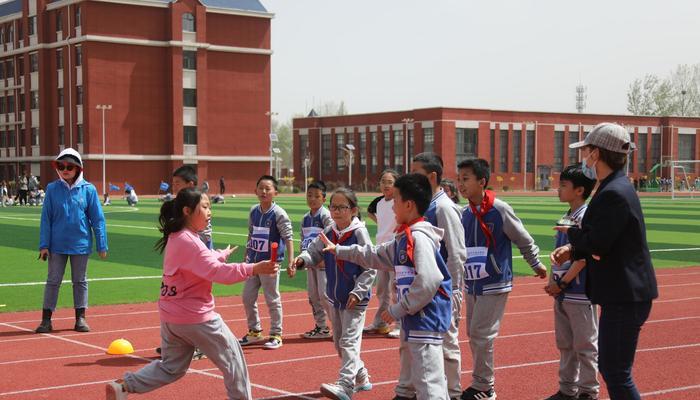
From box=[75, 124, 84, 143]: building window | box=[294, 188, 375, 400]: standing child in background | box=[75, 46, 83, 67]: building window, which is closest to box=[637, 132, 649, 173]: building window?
box=[75, 124, 84, 143]: building window

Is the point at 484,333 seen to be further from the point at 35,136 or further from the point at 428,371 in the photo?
the point at 35,136

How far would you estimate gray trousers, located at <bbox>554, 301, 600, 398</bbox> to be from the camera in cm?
721

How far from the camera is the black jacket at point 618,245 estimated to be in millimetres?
5363

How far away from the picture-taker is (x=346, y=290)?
7770 millimetres

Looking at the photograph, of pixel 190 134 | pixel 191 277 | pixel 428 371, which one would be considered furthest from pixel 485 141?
pixel 428 371

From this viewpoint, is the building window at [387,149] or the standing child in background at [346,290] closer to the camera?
the standing child in background at [346,290]

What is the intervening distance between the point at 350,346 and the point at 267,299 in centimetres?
273

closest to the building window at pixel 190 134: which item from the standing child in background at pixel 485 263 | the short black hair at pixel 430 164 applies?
the short black hair at pixel 430 164

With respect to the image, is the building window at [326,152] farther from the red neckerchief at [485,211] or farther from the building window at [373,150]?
the red neckerchief at [485,211]

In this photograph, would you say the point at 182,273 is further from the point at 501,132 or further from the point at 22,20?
the point at 501,132

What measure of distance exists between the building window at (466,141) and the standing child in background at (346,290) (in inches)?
3149

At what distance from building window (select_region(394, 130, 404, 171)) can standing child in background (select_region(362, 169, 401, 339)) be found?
80.8 meters

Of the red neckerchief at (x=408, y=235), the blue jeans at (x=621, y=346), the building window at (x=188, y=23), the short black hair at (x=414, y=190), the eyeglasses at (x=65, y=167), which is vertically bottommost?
the blue jeans at (x=621, y=346)

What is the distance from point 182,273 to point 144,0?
69350 millimetres
